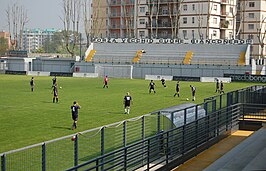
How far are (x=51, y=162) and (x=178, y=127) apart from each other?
5685mm

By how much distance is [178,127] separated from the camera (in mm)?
17031

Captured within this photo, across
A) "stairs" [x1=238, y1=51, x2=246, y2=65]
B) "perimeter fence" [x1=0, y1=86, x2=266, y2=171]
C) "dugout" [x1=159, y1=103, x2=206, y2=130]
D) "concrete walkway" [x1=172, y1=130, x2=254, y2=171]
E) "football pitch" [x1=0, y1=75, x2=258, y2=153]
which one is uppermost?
"stairs" [x1=238, y1=51, x2=246, y2=65]

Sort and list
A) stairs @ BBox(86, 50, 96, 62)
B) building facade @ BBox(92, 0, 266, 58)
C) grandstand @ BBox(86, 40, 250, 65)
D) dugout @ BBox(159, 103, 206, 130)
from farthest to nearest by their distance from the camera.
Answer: building facade @ BBox(92, 0, 266, 58) → stairs @ BBox(86, 50, 96, 62) → grandstand @ BBox(86, 40, 250, 65) → dugout @ BBox(159, 103, 206, 130)

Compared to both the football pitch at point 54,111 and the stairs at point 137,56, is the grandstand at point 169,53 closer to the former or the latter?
the stairs at point 137,56

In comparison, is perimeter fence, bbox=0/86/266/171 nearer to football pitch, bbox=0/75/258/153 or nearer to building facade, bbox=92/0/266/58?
football pitch, bbox=0/75/258/153

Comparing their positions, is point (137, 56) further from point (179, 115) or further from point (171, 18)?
point (179, 115)

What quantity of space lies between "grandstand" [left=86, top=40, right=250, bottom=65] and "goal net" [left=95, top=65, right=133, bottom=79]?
5341 millimetres

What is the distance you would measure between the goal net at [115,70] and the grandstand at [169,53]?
5.34 m

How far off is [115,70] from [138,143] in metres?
66.1

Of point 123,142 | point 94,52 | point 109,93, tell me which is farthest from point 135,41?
point 123,142

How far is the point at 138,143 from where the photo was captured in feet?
46.7

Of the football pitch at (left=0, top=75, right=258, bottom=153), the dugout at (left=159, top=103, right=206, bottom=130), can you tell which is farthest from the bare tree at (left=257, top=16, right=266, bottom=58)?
the dugout at (left=159, top=103, right=206, bottom=130)

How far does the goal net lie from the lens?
3115 inches

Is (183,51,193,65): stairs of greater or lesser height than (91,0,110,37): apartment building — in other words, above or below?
below
